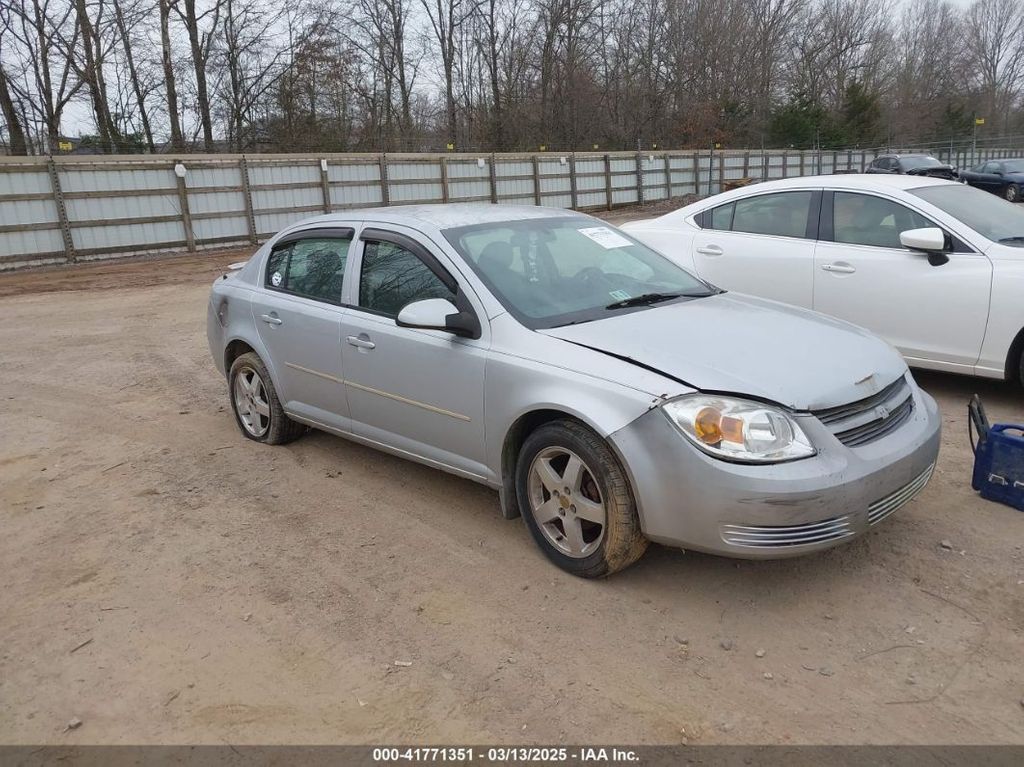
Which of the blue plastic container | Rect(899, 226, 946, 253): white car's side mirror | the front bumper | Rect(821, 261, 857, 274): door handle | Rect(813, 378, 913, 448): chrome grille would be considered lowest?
the blue plastic container

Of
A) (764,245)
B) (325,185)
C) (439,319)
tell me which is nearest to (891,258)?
(764,245)

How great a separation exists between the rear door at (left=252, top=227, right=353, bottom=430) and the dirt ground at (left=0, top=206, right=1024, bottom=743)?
459mm

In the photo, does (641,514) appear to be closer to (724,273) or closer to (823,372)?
(823,372)

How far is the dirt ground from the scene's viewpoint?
2.61 m

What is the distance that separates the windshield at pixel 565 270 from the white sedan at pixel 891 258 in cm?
103

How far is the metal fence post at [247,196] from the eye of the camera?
20.8 metres

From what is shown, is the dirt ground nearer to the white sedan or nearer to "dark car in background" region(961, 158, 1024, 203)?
the white sedan

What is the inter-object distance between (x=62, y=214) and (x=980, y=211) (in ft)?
60.2

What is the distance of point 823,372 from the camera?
10.6ft

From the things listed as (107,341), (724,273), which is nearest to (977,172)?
(724,273)

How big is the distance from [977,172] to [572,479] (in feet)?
92.8

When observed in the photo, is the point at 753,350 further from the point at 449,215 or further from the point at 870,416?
the point at 449,215

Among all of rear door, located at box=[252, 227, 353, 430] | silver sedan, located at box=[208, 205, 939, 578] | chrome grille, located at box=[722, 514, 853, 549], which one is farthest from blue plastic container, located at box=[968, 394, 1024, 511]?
rear door, located at box=[252, 227, 353, 430]

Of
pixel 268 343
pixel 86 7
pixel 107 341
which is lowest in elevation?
pixel 107 341
